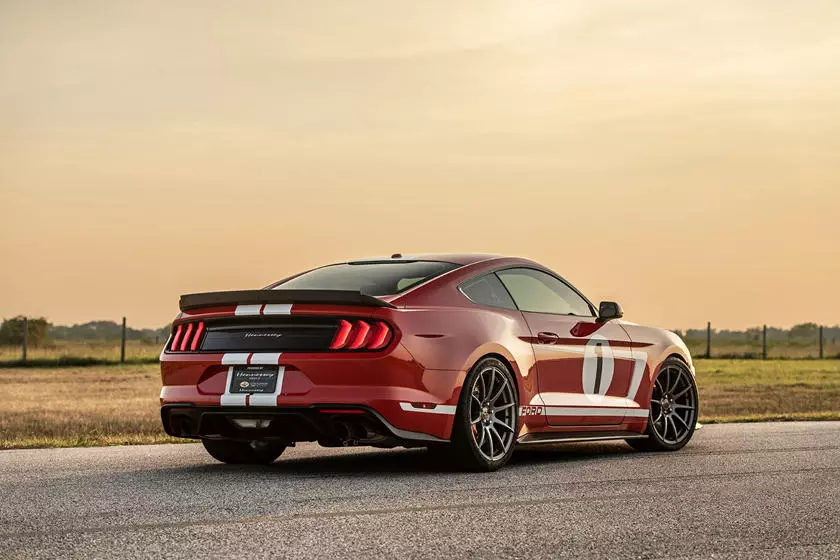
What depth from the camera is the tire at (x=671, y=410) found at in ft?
33.7

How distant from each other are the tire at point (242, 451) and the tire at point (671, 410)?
3.09 meters

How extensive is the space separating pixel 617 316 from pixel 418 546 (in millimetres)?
4654

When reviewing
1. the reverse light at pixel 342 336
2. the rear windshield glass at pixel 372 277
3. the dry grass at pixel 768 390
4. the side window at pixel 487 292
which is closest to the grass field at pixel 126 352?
the dry grass at pixel 768 390

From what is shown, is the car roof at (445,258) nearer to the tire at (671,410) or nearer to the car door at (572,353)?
the car door at (572,353)

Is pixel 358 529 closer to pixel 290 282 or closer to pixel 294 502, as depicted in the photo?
pixel 294 502

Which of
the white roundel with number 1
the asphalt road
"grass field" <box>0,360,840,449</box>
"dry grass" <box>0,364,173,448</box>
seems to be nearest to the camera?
the asphalt road

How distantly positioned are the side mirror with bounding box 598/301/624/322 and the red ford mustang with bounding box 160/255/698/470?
16 cm

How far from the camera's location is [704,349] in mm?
50562

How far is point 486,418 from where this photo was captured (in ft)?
27.3

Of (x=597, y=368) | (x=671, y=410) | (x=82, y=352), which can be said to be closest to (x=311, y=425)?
(x=597, y=368)

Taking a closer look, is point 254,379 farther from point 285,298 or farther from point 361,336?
point 361,336

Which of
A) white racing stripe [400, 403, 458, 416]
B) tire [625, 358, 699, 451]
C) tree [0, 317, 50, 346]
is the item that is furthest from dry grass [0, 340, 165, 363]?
white racing stripe [400, 403, 458, 416]

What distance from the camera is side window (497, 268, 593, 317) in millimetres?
9031

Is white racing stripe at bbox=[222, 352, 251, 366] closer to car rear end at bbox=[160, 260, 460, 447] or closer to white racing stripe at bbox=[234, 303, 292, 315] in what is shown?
car rear end at bbox=[160, 260, 460, 447]
